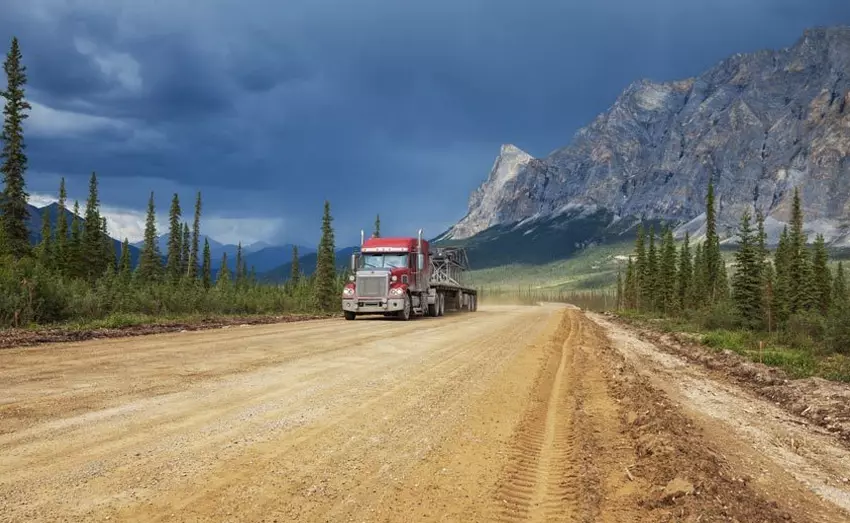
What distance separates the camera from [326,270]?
52.1 meters

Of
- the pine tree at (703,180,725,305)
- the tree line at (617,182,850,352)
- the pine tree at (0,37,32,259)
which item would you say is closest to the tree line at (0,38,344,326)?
the pine tree at (0,37,32,259)

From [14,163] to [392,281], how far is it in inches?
1313

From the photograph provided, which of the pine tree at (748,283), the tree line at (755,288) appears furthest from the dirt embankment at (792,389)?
the pine tree at (748,283)

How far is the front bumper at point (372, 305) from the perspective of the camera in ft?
98.1

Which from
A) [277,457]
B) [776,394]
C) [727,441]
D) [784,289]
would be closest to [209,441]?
[277,457]

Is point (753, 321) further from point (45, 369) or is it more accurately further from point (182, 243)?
point (182, 243)

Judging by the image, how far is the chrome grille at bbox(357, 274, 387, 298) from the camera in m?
30.3

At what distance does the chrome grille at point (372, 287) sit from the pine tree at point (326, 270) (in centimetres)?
1342

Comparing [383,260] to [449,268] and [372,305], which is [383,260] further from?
[449,268]

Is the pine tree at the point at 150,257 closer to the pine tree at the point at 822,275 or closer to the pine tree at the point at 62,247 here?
the pine tree at the point at 62,247

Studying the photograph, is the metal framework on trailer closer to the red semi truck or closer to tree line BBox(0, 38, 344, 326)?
the red semi truck

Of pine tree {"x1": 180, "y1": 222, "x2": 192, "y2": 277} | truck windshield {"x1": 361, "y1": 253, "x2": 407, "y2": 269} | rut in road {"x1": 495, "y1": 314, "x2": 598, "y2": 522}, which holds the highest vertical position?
pine tree {"x1": 180, "y1": 222, "x2": 192, "y2": 277}

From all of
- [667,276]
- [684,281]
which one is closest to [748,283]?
[667,276]

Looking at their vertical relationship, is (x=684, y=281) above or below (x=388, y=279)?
above
